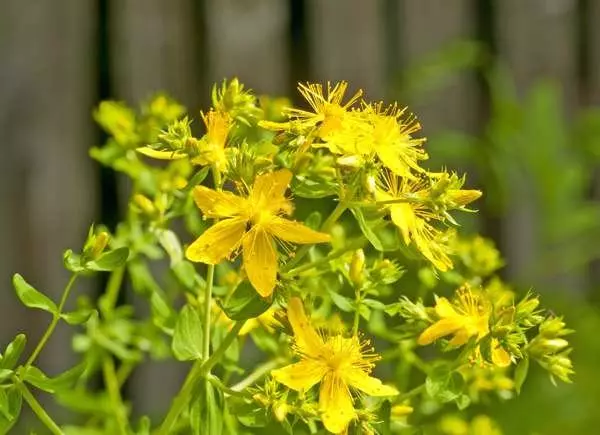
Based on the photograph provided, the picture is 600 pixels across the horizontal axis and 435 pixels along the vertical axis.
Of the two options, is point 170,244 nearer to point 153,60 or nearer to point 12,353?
point 12,353

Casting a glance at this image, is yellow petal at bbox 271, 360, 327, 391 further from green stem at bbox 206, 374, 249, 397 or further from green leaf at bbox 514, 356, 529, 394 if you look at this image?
green leaf at bbox 514, 356, 529, 394

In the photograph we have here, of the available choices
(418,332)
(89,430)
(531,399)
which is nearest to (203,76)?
(531,399)

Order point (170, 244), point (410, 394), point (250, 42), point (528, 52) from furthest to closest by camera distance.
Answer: point (528, 52)
point (250, 42)
point (170, 244)
point (410, 394)

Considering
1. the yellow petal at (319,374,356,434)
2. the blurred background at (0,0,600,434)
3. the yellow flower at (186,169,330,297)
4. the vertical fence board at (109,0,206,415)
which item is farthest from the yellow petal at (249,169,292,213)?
the vertical fence board at (109,0,206,415)

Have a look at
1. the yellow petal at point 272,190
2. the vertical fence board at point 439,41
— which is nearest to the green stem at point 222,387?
the yellow petal at point 272,190

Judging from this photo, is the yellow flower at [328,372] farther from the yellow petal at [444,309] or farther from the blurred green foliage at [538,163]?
the blurred green foliage at [538,163]

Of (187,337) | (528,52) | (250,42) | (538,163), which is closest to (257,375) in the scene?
(187,337)
